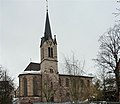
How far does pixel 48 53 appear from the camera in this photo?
82562mm

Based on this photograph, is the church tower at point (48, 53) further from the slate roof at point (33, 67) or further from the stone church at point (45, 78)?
the slate roof at point (33, 67)

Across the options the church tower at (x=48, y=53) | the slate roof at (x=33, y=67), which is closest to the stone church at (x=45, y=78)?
the church tower at (x=48, y=53)

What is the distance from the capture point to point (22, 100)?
3157 inches

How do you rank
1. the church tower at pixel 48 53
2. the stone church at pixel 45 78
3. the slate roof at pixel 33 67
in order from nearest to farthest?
1. the stone church at pixel 45 78
2. the church tower at pixel 48 53
3. the slate roof at pixel 33 67

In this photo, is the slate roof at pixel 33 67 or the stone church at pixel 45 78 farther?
the slate roof at pixel 33 67

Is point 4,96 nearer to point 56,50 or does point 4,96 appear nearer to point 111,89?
point 111,89

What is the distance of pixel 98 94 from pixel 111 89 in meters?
2.04

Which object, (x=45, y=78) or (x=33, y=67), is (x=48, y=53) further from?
(x=33, y=67)

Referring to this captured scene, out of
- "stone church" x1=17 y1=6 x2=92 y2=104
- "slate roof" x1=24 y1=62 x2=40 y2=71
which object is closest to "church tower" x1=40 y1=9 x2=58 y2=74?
"stone church" x1=17 y1=6 x2=92 y2=104

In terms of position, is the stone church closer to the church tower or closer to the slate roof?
the church tower

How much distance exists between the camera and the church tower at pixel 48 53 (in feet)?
268

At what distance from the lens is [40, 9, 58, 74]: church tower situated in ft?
268

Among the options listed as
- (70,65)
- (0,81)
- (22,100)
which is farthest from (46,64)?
(70,65)


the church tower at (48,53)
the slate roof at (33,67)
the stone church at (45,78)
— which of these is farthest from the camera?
the slate roof at (33,67)
